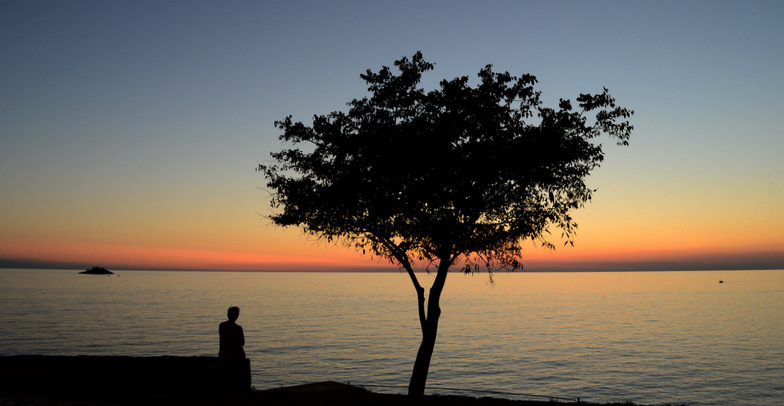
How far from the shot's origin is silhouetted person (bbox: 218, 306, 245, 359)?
52.7ft

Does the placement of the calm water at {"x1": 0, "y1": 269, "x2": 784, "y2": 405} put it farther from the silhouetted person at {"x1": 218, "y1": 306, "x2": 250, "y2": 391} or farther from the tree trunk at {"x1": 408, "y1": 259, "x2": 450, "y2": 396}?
the silhouetted person at {"x1": 218, "y1": 306, "x2": 250, "y2": 391}

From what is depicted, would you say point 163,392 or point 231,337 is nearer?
point 163,392

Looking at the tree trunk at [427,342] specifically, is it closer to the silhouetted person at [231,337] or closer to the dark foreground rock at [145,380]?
the dark foreground rock at [145,380]

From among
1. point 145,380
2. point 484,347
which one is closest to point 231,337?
point 145,380

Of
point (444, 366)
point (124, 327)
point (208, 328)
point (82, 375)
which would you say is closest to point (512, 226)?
point (82, 375)

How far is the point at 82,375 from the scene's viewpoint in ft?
48.4

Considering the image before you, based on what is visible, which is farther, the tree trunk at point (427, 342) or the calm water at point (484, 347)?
the calm water at point (484, 347)

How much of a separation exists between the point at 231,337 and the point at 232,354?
63 centimetres

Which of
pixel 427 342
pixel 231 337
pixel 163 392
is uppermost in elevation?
pixel 231 337

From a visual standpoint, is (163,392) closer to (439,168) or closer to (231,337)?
(231,337)

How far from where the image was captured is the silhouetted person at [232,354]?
16.1 metres

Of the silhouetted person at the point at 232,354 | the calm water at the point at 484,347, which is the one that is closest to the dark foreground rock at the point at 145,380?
the silhouetted person at the point at 232,354

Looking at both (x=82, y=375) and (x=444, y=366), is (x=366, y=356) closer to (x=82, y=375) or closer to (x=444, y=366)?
(x=444, y=366)

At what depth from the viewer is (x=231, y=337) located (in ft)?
53.2
